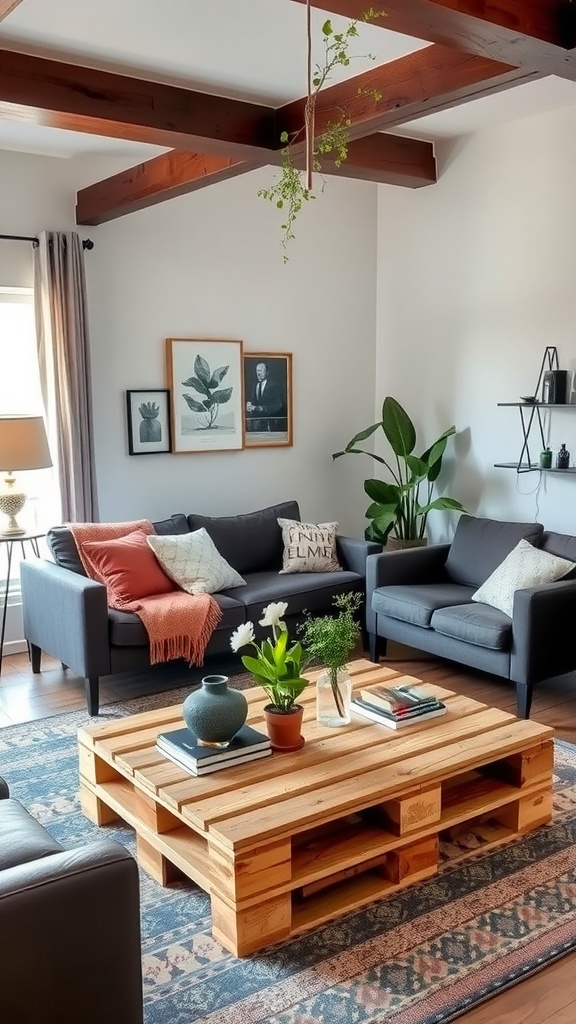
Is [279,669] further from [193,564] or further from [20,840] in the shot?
[193,564]

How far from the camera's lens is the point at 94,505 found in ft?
16.5

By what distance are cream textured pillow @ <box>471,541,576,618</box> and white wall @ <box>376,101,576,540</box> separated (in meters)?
0.76

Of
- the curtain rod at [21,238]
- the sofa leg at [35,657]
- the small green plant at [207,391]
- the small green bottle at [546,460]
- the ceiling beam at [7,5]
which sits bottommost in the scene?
the sofa leg at [35,657]

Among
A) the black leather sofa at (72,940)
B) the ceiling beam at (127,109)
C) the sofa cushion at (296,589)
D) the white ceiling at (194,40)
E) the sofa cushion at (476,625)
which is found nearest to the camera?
the black leather sofa at (72,940)

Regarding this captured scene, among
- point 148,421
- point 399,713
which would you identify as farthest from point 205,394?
point 399,713

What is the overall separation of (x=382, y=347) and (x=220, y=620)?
8.90 feet

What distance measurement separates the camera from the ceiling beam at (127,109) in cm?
335

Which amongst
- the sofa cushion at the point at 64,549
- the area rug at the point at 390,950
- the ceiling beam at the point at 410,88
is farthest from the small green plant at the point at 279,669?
the sofa cushion at the point at 64,549

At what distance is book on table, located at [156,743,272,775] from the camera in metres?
2.61

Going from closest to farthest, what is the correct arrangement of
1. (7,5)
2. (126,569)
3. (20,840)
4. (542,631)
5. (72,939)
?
(72,939)
(20,840)
(7,5)
(542,631)
(126,569)

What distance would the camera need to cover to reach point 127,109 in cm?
354

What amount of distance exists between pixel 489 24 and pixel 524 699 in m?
2.71

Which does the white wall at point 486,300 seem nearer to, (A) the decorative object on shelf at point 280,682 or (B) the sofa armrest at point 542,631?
(B) the sofa armrest at point 542,631

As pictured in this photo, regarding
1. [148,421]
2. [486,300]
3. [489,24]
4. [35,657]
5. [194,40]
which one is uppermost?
[194,40]
